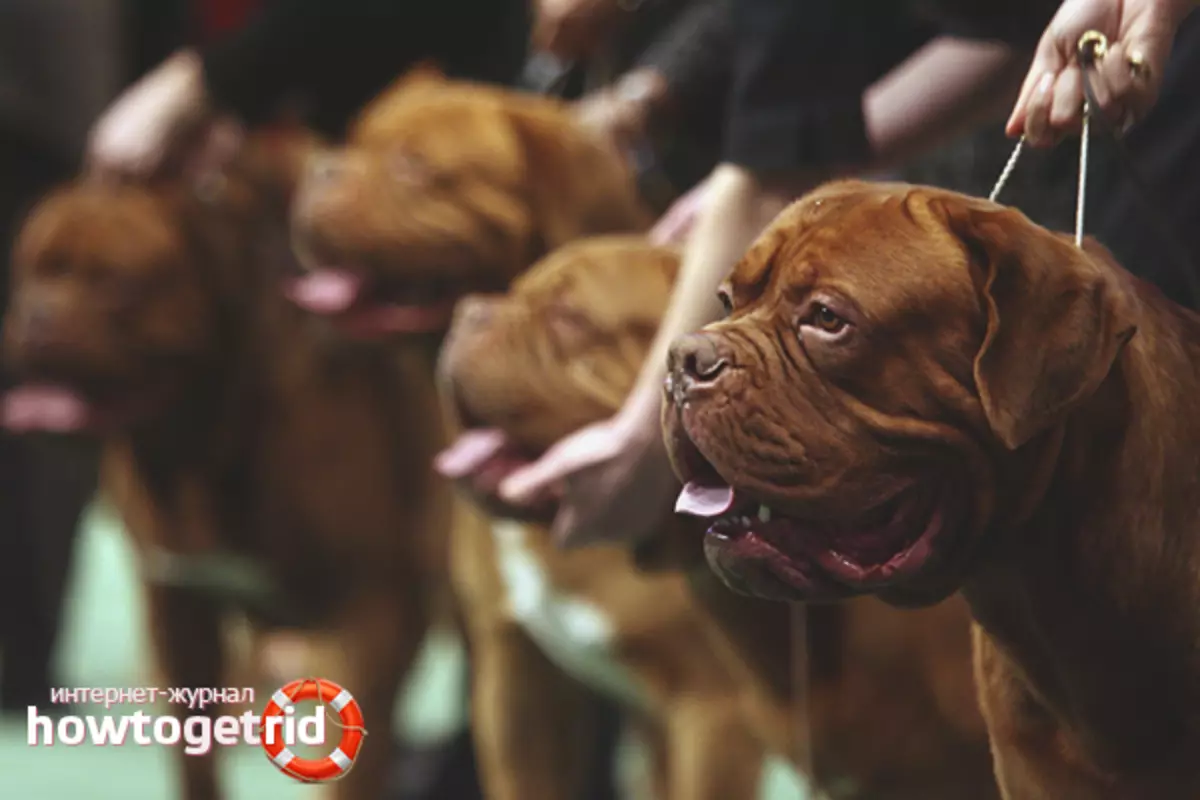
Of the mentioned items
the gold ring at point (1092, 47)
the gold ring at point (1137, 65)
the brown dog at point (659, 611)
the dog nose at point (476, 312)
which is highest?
the gold ring at point (1092, 47)

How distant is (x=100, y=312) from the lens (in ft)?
7.34

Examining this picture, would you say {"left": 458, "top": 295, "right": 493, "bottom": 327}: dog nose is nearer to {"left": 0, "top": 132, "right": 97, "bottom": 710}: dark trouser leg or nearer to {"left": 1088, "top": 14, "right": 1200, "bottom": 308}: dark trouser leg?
{"left": 1088, "top": 14, "right": 1200, "bottom": 308}: dark trouser leg

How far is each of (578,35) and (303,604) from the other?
30.8 inches

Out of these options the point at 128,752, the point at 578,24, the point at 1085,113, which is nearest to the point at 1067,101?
the point at 1085,113

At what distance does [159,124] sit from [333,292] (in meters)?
0.51

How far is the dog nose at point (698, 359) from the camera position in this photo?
3.14 feet

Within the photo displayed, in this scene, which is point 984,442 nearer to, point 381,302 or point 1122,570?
point 1122,570

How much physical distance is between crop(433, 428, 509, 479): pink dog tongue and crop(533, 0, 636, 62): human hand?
0.60 m

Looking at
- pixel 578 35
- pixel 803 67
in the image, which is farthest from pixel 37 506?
pixel 803 67

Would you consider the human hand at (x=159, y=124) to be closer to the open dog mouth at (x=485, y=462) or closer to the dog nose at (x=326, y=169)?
the dog nose at (x=326, y=169)

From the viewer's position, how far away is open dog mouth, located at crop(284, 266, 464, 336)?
201 centimetres

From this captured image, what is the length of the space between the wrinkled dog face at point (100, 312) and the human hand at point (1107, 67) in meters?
1.49

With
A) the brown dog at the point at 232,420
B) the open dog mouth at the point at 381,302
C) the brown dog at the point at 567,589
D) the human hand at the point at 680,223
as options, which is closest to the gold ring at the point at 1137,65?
the brown dog at the point at 567,589

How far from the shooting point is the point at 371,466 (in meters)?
2.31
